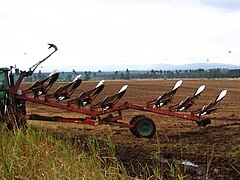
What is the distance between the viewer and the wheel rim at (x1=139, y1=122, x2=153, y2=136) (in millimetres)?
12102

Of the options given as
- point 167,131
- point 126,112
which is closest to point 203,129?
point 167,131

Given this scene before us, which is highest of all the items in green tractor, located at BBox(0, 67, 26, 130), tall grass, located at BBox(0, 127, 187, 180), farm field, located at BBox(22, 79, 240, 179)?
green tractor, located at BBox(0, 67, 26, 130)

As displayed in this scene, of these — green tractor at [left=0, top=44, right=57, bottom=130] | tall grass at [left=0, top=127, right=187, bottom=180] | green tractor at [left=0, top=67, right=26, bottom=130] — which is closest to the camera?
tall grass at [left=0, top=127, right=187, bottom=180]

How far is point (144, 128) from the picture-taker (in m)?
12.2

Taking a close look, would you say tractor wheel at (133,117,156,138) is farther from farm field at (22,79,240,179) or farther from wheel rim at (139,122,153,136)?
farm field at (22,79,240,179)

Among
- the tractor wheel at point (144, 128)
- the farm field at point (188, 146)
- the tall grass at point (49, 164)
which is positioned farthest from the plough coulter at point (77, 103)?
the tall grass at point (49, 164)

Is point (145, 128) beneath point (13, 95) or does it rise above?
beneath

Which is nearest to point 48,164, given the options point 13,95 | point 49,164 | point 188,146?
point 49,164

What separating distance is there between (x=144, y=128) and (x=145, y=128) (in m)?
0.02

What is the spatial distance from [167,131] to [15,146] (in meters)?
7.08

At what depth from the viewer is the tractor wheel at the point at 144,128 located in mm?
12078

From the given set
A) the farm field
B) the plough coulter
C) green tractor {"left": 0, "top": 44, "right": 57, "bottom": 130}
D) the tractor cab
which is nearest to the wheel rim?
the plough coulter

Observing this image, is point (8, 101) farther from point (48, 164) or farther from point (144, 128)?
point (48, 164)

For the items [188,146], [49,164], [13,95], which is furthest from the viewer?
[13,95]
